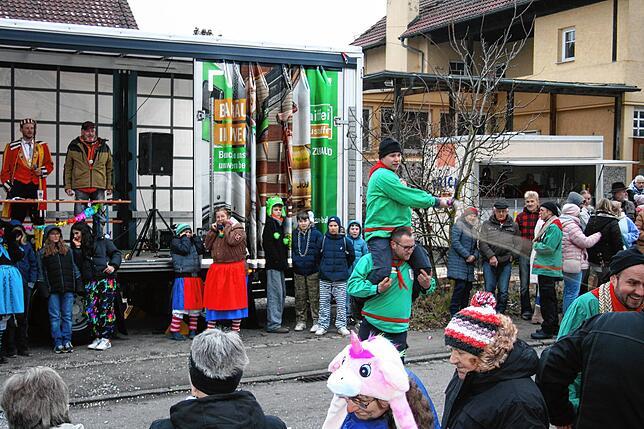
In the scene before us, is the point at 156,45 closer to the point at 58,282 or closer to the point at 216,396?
the point at 58,282

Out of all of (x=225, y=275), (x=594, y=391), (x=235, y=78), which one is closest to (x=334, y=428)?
(x=594, y=391)

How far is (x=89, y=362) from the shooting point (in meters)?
9.95

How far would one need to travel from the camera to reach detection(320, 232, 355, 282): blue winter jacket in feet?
38.2

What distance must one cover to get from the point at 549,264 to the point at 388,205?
5311 mm

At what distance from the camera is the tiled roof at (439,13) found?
91.2 feet

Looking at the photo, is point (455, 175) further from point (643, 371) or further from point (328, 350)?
point (643, 371)

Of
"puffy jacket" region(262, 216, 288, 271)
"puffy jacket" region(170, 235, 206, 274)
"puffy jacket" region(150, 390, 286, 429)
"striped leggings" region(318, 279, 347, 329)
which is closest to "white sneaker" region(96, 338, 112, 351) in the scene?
"puffy jacket" region(170, 235, 206, 274)

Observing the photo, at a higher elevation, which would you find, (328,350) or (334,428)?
(334,428)

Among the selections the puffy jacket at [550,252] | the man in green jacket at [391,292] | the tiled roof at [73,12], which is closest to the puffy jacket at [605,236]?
the puffy jacket at [550,252]

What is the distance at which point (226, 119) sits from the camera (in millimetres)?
11141

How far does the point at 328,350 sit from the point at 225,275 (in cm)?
171

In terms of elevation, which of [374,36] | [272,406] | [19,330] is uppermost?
[374,36]

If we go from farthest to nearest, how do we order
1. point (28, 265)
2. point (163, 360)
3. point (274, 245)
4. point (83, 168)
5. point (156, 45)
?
point (83, 168), point (274, 245), point (156, 45), point (28, 265), point (163, 360)

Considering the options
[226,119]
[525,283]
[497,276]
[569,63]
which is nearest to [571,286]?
[525,283]
